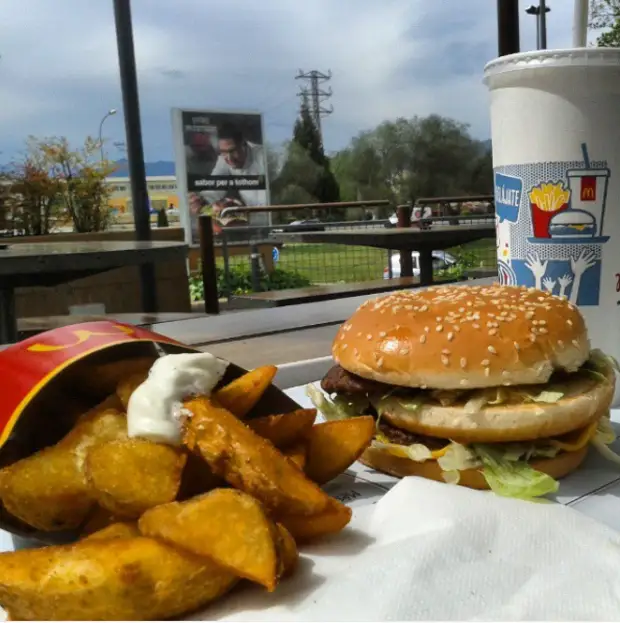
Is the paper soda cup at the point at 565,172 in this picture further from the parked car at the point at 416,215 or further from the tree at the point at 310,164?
the tree at the point at 310,164

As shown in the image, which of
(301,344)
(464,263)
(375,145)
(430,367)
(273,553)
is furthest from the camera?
(464,263)

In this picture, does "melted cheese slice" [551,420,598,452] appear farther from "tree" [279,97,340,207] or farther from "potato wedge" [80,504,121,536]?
"tree" [279,97,340,207]

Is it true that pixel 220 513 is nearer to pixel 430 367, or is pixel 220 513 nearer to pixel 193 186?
pixel 430 367

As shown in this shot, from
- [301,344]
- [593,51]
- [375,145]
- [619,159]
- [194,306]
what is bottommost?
[194,306]

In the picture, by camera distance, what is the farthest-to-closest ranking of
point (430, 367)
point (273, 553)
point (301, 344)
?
point (301, 344)
point (430, 367)
point (273, 553)

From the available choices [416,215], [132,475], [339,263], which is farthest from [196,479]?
[339,263]

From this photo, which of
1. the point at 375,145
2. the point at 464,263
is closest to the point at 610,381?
the point at 375,145
